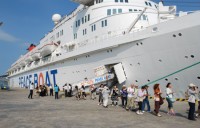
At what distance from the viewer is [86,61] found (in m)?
19.6

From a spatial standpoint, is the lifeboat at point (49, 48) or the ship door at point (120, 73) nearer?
the ship door at point (120, 73)

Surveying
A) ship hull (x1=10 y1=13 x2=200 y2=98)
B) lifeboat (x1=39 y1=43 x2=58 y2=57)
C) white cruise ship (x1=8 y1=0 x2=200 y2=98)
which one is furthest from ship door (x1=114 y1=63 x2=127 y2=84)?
lifeboat (x1=39 y1=43 x2=58 y2=57)

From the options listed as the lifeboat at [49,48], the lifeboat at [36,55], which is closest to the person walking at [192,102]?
the lifeboat at [49,48]

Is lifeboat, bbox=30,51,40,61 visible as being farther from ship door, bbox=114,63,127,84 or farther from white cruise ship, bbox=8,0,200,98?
ship door, bbox=114,63,127,84

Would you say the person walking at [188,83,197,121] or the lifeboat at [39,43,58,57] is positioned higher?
the lifeboat at [39,43,58,57]

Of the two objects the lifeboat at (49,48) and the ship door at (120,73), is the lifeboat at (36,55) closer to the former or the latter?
the lifeboat at (49,48)

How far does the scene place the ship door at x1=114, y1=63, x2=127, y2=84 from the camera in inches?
630

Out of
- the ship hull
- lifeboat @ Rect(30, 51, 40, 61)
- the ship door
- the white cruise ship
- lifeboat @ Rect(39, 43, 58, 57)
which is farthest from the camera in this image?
lifeboat @ Rect(30, 51, 40, 61)

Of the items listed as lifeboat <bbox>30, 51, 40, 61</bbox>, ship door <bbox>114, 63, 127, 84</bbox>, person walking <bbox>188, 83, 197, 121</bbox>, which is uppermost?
lifeboat <bbox>30, 51, 40, 61</bbox>

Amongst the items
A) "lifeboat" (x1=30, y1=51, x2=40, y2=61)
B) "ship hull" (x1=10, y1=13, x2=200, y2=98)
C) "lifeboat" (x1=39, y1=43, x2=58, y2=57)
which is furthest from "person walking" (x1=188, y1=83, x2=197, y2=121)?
"lifeboat" (x1=30, y1=51, x2=40, y2=61)

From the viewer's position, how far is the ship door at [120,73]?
52.5 feet

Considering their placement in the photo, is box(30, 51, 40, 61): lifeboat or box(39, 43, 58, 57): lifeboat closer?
box(39, 43, 58, 57): lifeboat

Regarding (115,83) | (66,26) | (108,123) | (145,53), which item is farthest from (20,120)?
(66,26)

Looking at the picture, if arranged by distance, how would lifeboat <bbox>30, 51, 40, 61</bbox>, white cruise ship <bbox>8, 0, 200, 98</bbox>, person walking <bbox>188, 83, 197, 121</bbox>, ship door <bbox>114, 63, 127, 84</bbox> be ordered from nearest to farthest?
person walking <bbox>188, 83, 197, 121</bbox> < white cruise ship <bbox>8, 0, 200, 98</bbox> < ship door <bbox>114, 63, 127, 84</bbox> < lifeboat <bbox>30, 51, 40, 61</bbox>
